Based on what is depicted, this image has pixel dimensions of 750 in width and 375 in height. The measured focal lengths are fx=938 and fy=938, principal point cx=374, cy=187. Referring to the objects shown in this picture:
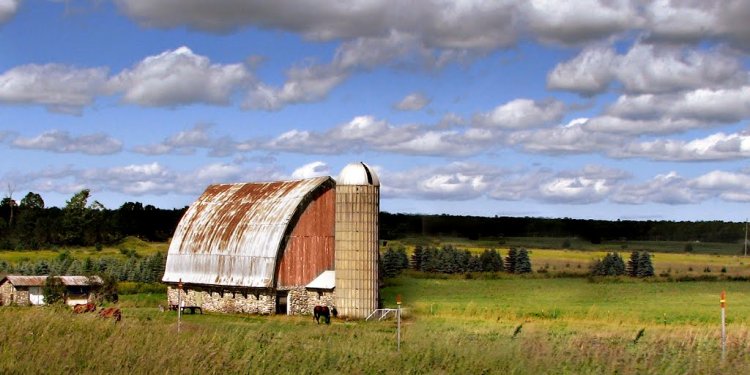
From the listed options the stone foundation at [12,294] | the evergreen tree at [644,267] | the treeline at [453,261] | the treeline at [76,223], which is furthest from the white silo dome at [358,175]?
the treeline at [76,223]

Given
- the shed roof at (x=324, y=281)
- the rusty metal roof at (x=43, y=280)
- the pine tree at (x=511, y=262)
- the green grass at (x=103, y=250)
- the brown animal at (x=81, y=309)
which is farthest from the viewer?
the green grass at (x=103, y=250)

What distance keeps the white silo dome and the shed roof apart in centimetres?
504

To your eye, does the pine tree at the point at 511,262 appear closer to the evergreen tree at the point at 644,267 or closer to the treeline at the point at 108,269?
the evergreen tree at the point at 644,267

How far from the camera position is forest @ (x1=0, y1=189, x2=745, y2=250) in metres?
90.1

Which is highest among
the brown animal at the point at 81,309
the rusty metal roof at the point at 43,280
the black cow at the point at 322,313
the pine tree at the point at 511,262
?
the pine tree at the point at 511,262

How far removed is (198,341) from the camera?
15.6 meters

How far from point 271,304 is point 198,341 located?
29.5 metres

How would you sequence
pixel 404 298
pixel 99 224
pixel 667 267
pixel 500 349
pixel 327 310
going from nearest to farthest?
pixel 500 349
pixel 327 310
pixel 404 298
pixel 667 267
pixel 99 224

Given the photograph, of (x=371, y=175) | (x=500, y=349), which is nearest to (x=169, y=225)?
(x=371, y=175)

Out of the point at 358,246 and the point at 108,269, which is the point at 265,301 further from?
the point at 108,269

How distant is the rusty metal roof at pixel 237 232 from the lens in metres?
45.7

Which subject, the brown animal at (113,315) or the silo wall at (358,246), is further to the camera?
the silo wall at (358,246)

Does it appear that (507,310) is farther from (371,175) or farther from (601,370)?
(601,370)

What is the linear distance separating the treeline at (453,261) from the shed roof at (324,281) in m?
28.5
